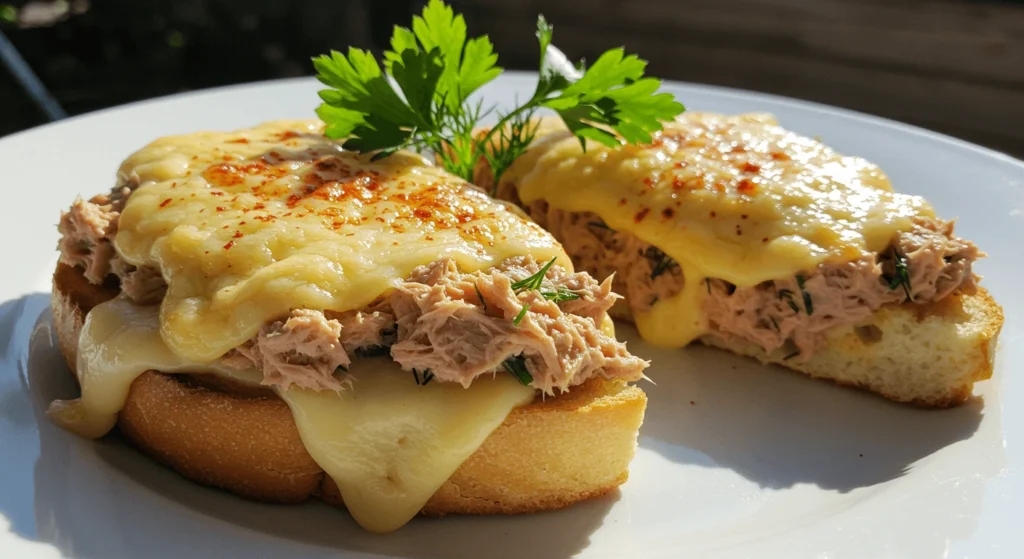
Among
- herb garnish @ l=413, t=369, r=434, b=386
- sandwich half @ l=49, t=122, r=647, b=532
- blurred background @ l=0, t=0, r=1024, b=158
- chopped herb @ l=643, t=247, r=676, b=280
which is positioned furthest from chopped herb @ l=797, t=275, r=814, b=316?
blurred background @ l=0, t=0, r=1024, b=158

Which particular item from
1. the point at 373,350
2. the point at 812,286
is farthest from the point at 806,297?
the point at 373,350

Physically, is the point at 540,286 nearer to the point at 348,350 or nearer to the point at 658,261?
the point at 348,350

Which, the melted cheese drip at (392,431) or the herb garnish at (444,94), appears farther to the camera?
the herb garnish at (444,94)

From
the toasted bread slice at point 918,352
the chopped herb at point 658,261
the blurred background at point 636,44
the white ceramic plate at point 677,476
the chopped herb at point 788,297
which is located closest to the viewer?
the white ceramic plate at point 677,476

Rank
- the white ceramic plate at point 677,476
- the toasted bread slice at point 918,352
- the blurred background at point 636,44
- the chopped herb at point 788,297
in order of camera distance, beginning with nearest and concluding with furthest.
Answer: the white ceramic plate at point 677,476 → the toasted bread slice at point 918,352 → the chopped herb at point 788,297 → the blurred background at point 636,44

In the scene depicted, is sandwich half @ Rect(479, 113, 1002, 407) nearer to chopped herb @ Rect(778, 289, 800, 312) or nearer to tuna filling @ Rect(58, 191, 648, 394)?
chopped herb @ Rect(778, 289, 800, 312)

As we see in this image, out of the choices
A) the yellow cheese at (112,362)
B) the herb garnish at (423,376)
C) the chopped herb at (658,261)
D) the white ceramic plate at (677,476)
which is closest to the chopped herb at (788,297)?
the white ceramic plate at (677,476)

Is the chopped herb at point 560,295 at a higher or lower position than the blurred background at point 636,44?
higher

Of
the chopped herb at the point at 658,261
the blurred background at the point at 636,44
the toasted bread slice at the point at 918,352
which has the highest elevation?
the chopped herb at the point at 658,261

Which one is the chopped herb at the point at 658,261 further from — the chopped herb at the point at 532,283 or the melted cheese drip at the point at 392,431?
the melted cheese drip at the point at 392,431
